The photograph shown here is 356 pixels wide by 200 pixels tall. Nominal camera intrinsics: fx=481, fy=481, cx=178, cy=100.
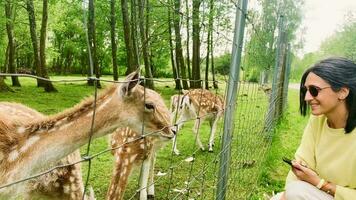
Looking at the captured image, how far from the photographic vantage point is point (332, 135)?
3.19 m

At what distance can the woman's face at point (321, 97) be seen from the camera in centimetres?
301

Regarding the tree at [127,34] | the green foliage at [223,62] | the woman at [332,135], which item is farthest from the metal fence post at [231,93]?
the green foliage at [223,62]

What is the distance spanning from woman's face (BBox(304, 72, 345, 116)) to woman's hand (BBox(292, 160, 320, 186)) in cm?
36

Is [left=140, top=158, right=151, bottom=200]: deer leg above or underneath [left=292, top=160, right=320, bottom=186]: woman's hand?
underneath

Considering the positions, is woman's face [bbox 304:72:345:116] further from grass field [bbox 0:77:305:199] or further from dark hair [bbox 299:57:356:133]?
grass field [bbox 0:77:305:199]

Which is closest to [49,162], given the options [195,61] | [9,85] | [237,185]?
[237,185]

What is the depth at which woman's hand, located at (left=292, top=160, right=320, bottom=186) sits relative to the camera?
3.05 meters

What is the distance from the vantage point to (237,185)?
17.2 feet

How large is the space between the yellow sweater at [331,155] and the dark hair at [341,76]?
0.35 ft

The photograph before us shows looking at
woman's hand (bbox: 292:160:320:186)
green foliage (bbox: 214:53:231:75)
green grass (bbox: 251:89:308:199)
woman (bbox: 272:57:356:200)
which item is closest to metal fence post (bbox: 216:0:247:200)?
woman (bbox: 272:57:356:200)

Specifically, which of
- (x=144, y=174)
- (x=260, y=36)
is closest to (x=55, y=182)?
(x=144, y=174)

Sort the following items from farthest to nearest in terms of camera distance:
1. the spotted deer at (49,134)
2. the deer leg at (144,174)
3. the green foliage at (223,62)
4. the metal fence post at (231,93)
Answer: the deer leg at (144,174) → the green foliage at (223,62) → the metal fence post at (231,93) → the spotted deer at (49,134)

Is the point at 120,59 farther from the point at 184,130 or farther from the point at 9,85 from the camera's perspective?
the point at 184,130

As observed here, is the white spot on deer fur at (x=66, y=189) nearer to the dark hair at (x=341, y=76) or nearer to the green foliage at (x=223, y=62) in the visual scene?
the dark hair at (x=341, y=76)
